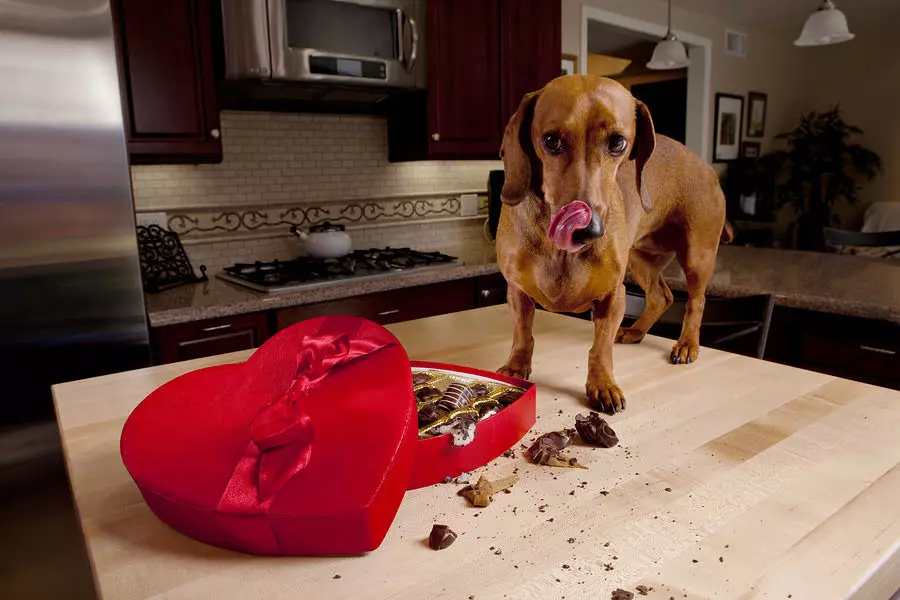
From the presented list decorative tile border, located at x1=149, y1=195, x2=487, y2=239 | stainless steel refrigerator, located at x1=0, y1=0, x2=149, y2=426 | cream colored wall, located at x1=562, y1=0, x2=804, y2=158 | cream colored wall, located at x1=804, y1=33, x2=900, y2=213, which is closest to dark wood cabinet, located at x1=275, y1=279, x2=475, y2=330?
stainless steel refrigerator, located at x1=0, y1=0, x2=149, y2=426

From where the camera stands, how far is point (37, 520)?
6.02ft

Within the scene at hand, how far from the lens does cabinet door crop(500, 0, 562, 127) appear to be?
10.5ft

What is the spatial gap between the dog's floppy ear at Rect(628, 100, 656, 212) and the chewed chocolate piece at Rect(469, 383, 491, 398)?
36 cm

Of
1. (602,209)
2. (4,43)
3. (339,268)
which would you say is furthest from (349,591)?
(339,268)

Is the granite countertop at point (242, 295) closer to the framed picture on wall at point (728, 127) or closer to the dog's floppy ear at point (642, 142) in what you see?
the dog's floppy ear at point (642, 142)

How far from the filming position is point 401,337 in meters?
1.35

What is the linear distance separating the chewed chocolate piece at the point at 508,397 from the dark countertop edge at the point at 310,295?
1336 mm

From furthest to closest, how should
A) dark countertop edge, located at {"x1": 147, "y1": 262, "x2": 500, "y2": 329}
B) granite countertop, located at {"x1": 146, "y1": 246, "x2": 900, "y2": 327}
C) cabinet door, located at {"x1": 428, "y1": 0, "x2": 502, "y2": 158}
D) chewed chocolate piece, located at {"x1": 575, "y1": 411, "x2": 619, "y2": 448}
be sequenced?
1. cabinet door, located at {"x1": 428, "y1": 0, "x2": 502, "y2": 158}
2. dark countertop edge, located at {"x1": 147, "y1": 262, "x2": 500, "y2": 329}
3. granite countertop, located at {"x1": 146, "y1": 246, "x2": 900, "y2": 327}
4. chewed chocolate piece, located at {"x1": 575, "y1": 411, "x2": 619, "y2": 448}

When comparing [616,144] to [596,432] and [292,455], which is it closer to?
[596,432]

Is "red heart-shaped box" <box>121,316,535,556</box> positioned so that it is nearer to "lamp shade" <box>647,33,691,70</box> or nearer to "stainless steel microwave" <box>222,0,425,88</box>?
"stainless steel microwave" <box>222,0,425,88</box>

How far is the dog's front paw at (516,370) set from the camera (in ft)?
3.46

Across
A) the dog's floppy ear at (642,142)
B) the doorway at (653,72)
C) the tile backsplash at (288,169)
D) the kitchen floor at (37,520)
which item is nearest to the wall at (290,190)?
the tile backsplash at (288,169)

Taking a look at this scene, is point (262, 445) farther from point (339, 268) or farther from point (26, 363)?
point (339, 268)

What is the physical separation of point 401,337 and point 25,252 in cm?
123
